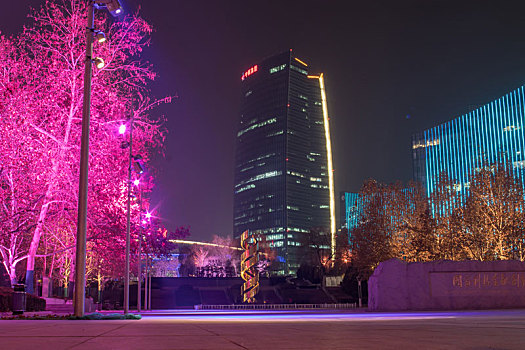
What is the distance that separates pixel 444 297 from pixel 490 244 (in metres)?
15.5

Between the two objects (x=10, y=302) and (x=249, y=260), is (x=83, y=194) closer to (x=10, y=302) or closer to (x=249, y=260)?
(x=10, y=302)

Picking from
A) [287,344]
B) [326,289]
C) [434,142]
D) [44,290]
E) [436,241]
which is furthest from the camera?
[434,142]

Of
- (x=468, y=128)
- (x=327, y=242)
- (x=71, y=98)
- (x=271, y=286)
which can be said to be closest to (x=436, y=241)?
(x=71, y=98)

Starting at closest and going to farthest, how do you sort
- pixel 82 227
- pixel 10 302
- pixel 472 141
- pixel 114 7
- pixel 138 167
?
1. pixel 82 227
2. pixel 114 7
3. pixel 10 302
4. pixel 138 167
5. pixel 472 141

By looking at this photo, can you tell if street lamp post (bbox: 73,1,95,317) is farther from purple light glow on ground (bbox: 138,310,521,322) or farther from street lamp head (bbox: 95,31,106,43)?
purple light glow on ground (bbox: 138,310,521,322)

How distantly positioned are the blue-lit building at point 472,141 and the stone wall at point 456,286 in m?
82.6

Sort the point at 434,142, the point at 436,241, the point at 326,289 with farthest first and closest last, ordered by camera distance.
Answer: the point at 434,142 < the point at 326,289 < the point at 436,241

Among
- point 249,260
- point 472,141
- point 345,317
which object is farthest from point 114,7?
point 472,141

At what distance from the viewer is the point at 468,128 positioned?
14600 cm

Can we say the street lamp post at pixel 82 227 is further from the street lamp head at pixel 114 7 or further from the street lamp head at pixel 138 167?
the street lamp head at pixel 138 167

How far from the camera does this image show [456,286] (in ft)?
115

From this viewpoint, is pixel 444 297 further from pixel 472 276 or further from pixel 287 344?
pixel 287 344

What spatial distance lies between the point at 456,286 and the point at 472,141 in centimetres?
11859

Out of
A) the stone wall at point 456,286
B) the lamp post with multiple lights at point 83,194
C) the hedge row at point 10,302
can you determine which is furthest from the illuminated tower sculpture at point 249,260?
the lamp post with multiple lights at point 83,194
